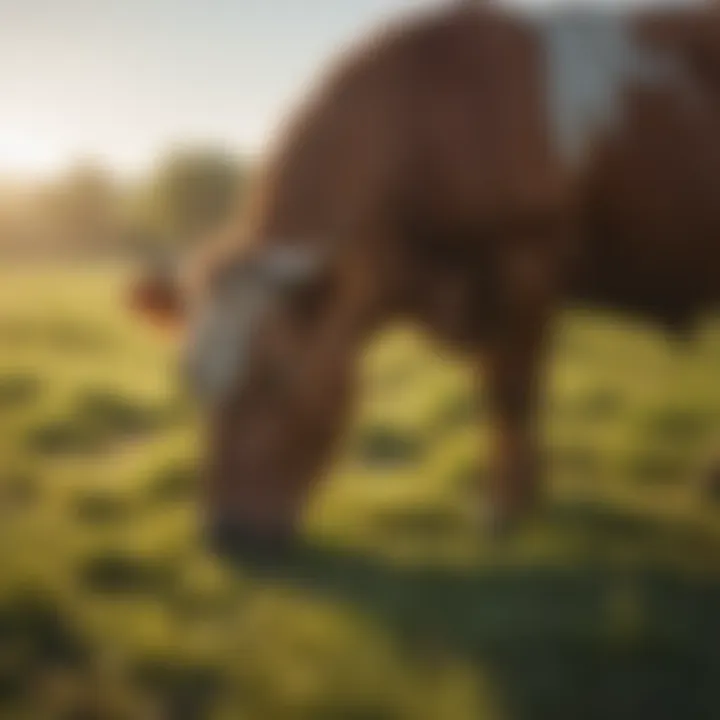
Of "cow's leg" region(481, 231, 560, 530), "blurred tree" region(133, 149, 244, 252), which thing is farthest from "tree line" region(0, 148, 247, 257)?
"cow's leg" region(481, 231, 560, 530)

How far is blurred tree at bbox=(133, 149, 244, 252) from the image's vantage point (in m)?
0.94

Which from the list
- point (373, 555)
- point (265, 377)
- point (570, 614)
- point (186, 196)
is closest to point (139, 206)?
point (186, 196)

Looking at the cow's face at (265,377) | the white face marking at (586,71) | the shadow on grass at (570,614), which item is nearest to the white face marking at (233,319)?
the cow's face at (265,377)

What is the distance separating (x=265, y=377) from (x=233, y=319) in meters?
0.06

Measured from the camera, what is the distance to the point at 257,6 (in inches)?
38.3

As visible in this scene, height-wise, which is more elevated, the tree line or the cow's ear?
the tree line

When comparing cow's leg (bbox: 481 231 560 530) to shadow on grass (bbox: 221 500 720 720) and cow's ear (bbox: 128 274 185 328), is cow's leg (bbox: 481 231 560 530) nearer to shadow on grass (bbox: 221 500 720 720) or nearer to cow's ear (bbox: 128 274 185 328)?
shadow on grass (bbox: 221 500 720 720)

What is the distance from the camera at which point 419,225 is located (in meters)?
0.94

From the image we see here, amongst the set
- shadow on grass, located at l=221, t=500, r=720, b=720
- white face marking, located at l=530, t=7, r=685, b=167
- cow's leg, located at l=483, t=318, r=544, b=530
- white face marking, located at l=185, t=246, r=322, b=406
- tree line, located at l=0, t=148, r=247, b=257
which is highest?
white face marking, located at l=530, t=7, r=685, b=167

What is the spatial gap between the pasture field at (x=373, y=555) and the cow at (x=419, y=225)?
0.03 metres

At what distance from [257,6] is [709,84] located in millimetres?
417

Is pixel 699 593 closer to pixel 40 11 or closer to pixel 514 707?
pixel 514 707

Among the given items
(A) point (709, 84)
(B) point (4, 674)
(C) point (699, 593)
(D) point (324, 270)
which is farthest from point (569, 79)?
(B) point (4, 674)

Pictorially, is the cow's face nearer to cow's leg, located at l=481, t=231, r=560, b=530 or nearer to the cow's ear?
the cow's ear
